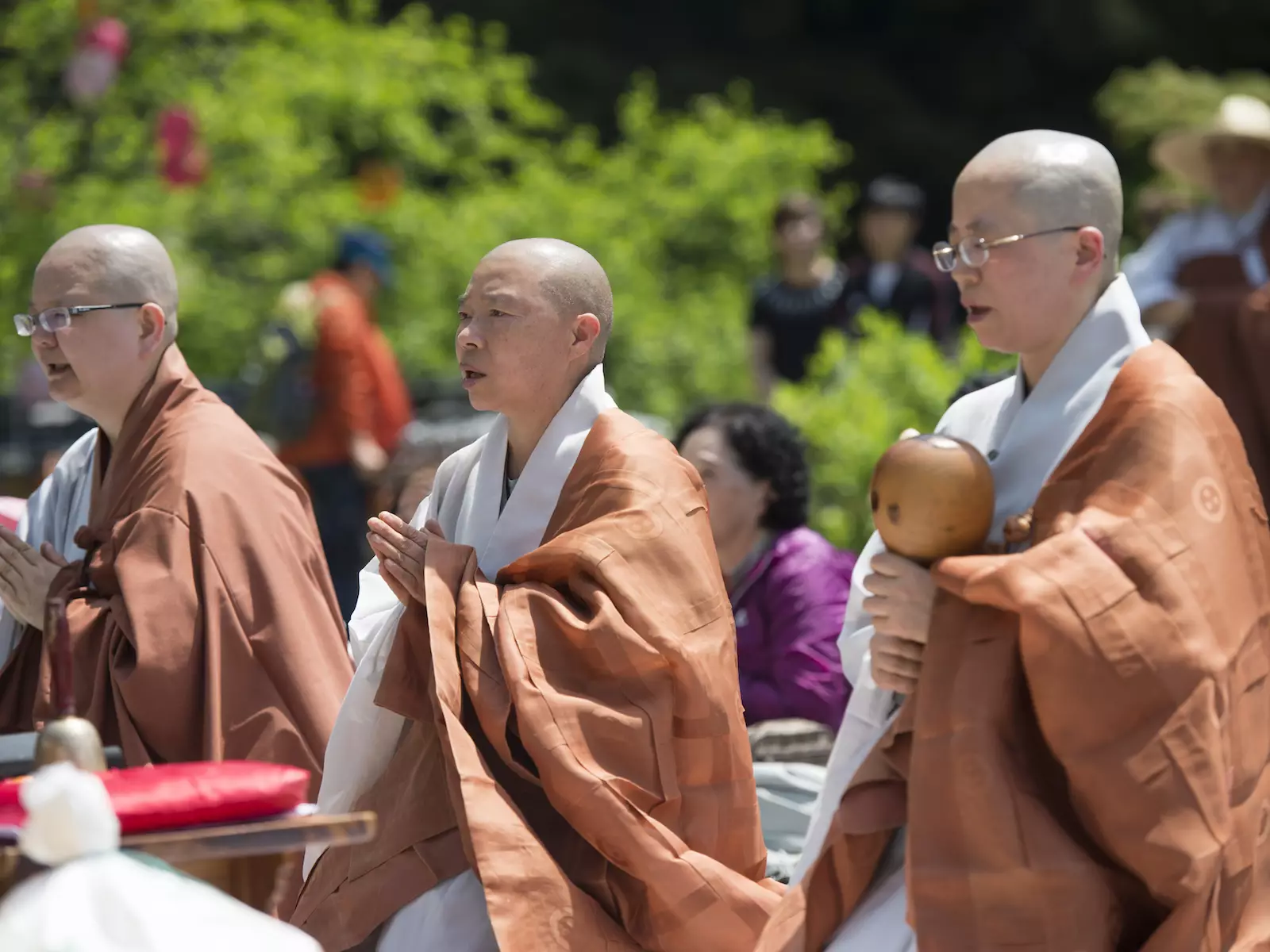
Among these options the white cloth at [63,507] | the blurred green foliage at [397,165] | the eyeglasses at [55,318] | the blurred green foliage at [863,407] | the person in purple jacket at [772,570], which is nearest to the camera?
the eyeglasses at [55,318]

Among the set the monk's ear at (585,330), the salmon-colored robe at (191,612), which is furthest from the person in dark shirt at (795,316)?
the monk's ear at (585,330)

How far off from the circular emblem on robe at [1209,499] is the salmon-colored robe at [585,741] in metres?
0.96

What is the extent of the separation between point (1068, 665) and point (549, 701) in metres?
0.95

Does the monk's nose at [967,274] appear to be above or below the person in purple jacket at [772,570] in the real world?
above

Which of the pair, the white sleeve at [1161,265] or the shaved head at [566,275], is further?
the white sleeve at [1161,265]

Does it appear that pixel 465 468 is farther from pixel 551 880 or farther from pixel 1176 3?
pixel 1176 3

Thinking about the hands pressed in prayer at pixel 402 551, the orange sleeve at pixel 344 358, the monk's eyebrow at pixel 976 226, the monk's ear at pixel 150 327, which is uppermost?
the monk's eyebrow at pixel 976 226

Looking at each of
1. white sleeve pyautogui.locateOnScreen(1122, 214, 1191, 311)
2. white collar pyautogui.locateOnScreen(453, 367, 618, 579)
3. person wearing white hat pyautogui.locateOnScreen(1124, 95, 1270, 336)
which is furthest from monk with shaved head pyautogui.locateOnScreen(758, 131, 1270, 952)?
white sleeve pyautogui.locateOnScreen(1122, 214, 1191, 311)

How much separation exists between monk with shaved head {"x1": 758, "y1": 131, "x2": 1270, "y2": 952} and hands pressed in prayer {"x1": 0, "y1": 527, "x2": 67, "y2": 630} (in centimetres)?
170

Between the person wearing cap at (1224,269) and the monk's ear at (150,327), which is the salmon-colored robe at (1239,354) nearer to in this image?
the person wearing cap at (1224,269)

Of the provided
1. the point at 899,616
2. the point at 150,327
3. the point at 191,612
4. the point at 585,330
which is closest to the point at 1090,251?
the point at 899,616

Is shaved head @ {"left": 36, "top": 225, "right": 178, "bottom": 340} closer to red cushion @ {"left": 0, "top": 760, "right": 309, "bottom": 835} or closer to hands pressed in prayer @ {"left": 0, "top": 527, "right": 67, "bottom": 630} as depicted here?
hands pressed in prayer @ {"left": 0, "top": 527, "right": 67, "bottom": 630}

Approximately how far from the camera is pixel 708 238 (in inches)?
539

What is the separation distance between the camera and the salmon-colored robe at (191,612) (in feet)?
12.8
